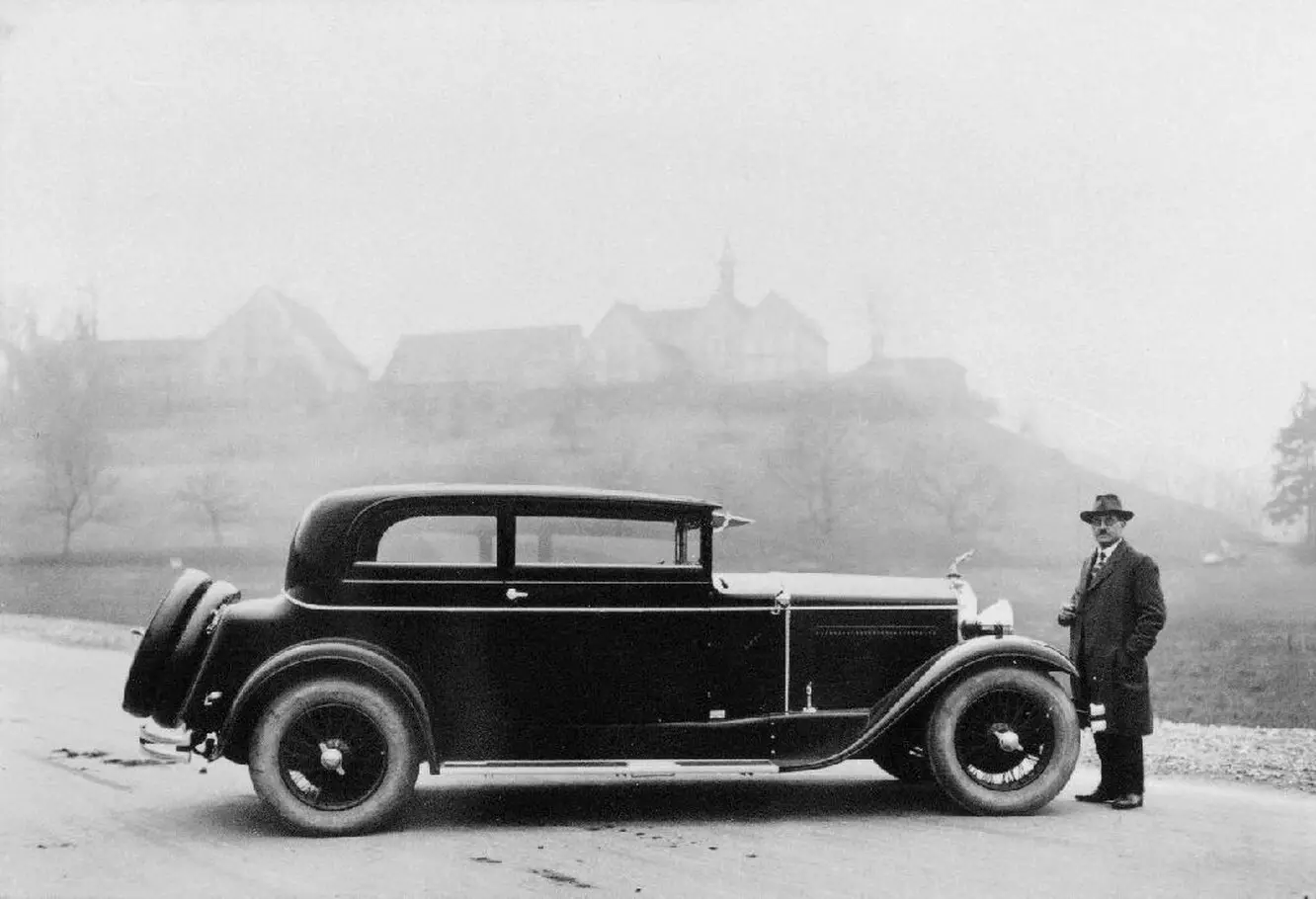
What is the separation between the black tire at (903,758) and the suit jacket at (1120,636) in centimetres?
84

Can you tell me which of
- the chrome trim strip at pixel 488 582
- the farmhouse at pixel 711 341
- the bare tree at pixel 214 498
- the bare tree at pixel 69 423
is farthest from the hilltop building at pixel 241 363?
the chrome trim strip at pixel 488 582

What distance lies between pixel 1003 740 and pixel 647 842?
1729mm

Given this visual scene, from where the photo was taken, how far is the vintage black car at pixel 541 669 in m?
4.89

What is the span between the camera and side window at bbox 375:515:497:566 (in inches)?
205

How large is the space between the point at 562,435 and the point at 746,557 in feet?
8.20

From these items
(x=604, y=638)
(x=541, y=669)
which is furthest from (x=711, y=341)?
(x=541, y=669)

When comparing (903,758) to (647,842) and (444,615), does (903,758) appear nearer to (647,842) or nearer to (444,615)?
(647,842)

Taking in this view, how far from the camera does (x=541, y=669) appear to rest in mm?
5141

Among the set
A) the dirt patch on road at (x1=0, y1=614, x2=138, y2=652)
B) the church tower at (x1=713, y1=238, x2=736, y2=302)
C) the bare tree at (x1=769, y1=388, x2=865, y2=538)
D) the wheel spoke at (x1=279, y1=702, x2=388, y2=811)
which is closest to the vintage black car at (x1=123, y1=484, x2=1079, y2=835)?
the wheel spoke at (x1=279, y1=702, x2=388, y2=811)

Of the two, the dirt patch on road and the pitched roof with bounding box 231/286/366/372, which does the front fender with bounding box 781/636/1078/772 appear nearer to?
the pitched roof with bounding box 231/286/366/372

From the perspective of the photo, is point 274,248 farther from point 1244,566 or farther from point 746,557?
point 1244,566

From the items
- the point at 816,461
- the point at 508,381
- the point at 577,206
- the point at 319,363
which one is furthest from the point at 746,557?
the point at 319,363

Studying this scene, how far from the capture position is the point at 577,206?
11.6 m

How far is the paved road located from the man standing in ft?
0.68
